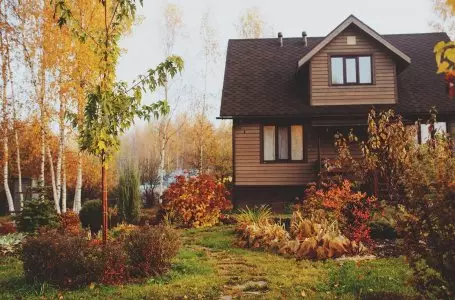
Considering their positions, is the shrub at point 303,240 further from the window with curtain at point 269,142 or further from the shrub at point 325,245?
the window with curtain at point 269,142

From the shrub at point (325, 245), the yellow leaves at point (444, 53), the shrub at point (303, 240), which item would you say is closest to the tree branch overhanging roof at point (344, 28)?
the shrub at point (303, 240)

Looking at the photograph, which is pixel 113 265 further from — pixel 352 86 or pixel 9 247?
pixel 352 86

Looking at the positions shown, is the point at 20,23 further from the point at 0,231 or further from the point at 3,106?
the point at 0,231

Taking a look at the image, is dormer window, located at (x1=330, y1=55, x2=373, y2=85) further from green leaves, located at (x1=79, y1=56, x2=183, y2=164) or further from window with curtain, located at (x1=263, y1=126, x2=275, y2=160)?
green leaves, located at (x1=79, y1=56, x2=183, y2=164)

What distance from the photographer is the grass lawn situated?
20.9 feet

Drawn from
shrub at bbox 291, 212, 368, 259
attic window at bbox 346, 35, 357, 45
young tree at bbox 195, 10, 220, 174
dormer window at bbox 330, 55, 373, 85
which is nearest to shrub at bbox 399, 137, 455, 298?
shrub at bbox 291, 212, 368, 259

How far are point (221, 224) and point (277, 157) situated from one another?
15.6ft

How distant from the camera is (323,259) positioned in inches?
344

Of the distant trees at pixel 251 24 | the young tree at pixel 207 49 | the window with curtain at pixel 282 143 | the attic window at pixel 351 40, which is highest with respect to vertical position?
the distant trees at pixel 251 24

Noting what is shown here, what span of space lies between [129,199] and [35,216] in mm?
4170

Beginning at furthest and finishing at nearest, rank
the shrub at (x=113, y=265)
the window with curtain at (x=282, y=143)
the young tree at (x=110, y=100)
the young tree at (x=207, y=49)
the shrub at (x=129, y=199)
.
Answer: the young tree at (x=207, y=49) < the window with curtain at (x=282, y=143) < the shrub at (x=129, y=199) < the young tree at (x=110, y=100) < the shrub at (x=113, y=265)

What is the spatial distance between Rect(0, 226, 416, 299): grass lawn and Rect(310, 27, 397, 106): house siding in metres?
10.3

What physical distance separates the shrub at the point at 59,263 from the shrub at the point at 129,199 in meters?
9.04

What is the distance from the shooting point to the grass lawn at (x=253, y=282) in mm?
6371
